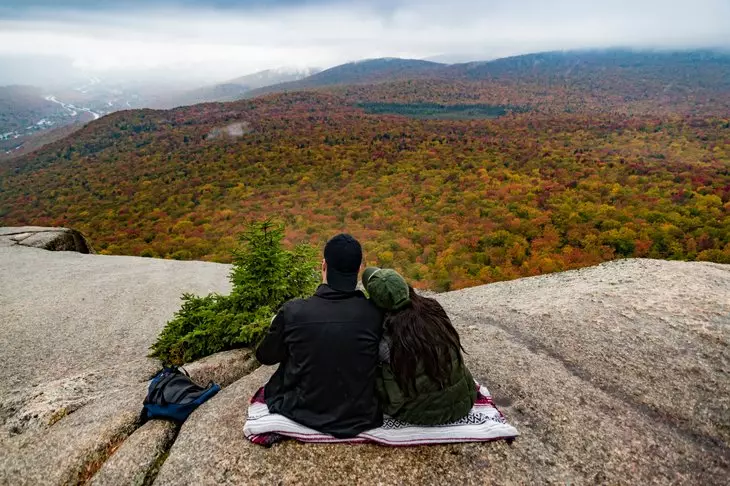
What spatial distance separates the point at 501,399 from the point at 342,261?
3.17m

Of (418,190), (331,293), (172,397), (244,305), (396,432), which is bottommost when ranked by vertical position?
(418,190)

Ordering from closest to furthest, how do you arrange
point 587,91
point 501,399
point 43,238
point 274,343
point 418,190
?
point 274,343 < point 501,399 < point 43,238 < point 418,190 < point 587,91

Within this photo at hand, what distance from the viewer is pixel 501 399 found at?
209 inches

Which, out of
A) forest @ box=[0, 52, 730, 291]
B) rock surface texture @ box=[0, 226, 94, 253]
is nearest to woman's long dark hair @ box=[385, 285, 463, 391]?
forest @ box=[0, 52, 730, 291]

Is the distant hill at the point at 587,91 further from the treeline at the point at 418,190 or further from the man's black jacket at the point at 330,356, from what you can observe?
the man's black jacket at the point at 330,356

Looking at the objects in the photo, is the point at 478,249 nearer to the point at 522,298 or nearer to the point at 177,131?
the point at 522,298

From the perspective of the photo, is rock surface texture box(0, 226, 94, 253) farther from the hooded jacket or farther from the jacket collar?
the hooded jacket

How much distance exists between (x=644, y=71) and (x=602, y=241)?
22560 cm

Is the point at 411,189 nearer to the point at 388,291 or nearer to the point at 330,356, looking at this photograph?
the point at 388,291

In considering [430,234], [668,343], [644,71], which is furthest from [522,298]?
[644,71]

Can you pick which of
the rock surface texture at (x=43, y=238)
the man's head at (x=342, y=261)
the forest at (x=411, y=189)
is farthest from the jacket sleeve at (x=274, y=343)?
the rock surface texture at (x=43, y=238)

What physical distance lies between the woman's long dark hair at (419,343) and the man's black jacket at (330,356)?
19 centimetres

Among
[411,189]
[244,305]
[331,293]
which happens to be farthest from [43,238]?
[411,189]

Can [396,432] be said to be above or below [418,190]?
above
